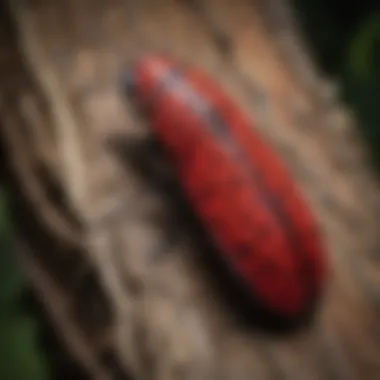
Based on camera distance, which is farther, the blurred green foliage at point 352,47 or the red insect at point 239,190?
the blurred green foliage at point 352,47

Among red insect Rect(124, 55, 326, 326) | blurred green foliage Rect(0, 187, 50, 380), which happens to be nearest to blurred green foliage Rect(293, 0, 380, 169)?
red insect Rect(124, 55, 326, 326)

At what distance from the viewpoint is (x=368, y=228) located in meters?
1.02

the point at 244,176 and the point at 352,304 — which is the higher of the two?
the point at 244,176

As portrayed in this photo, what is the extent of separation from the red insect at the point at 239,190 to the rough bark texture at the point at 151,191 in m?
0.06

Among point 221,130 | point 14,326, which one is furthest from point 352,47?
point 14,326

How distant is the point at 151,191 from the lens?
3.28 ft

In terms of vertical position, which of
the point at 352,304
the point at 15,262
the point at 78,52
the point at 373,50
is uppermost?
the point at 78,52

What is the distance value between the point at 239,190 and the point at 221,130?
0.07 metres

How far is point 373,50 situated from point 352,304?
15.5 inches

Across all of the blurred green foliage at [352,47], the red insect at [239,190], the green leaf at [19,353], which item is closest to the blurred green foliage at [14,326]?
the green leaf at [19,353]

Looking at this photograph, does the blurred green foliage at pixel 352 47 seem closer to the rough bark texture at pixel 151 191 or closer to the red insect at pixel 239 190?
the rough bark texture at pixel 151 191

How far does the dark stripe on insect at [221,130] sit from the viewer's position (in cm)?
89

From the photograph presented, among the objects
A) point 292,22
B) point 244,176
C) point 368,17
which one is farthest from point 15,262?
point 368,17

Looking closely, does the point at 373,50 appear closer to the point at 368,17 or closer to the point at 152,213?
the point at 368,17
